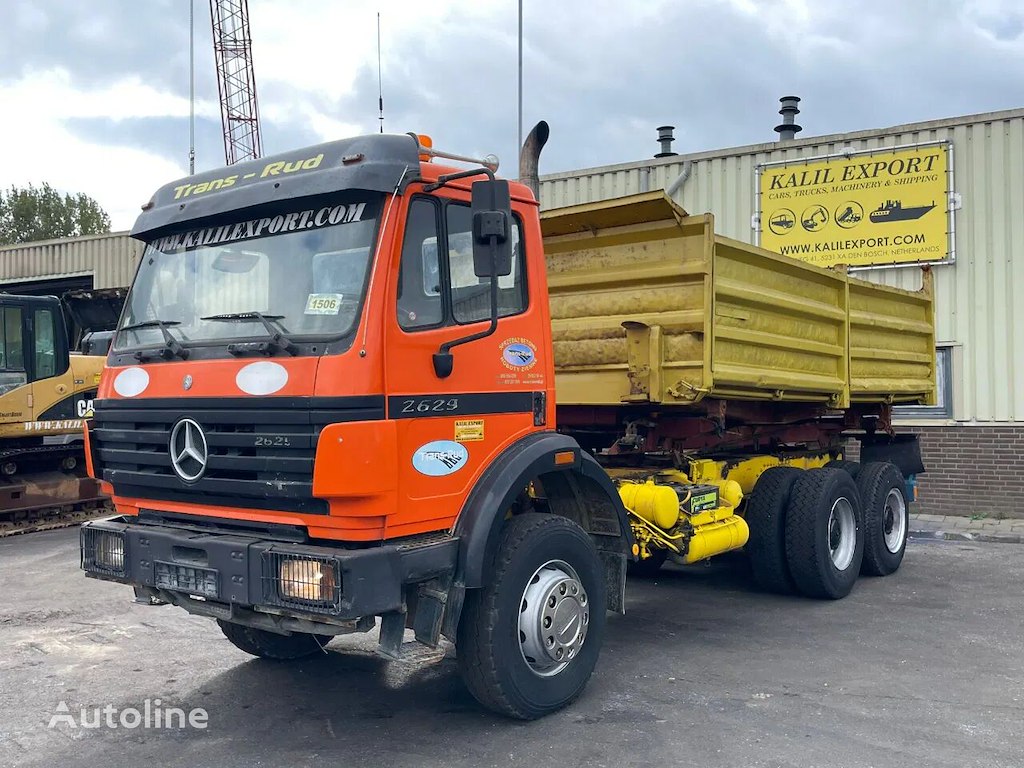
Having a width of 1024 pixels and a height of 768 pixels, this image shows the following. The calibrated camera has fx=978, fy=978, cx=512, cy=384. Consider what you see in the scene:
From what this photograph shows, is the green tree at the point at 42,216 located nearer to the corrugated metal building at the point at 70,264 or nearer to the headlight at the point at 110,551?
the corrugated metal building at the point at 70,264

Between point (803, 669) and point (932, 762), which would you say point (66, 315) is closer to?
point (803, 669)

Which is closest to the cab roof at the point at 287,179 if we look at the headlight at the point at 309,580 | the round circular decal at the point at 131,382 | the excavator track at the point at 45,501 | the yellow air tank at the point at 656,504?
the round circular decal at the point at 131,382

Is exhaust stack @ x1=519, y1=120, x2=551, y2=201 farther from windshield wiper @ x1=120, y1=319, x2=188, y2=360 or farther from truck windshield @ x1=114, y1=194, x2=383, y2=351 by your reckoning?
windshield wiper @ x1=120, y1=319, x2=188, y2=360

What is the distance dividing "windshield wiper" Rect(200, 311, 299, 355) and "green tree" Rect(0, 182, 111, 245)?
5775cm

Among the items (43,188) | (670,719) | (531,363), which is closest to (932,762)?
(670,719)

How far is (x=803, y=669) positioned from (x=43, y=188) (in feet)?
203

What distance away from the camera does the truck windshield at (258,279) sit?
4547 millimetres

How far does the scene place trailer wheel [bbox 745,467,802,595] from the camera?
767 centimetres

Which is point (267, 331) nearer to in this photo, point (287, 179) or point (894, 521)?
point (287, 179)

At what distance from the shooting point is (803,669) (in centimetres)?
595

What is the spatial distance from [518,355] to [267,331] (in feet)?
4.40

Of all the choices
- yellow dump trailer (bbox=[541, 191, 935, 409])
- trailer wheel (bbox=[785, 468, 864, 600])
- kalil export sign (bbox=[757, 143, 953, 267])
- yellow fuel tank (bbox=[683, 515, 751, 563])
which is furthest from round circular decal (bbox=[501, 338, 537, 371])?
kalil export sign (bbox=[757, 143, 953, 267])

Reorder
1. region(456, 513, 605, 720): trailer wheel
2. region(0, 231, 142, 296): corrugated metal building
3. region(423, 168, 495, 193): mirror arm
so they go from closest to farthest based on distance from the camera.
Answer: region(423, 168, 495, 193): mirror arm
region(456, 513, 605, 720): trailer wheel
region(0, 231, 142, 296): corrugated metal building

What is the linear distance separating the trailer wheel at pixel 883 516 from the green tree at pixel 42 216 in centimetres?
5616
